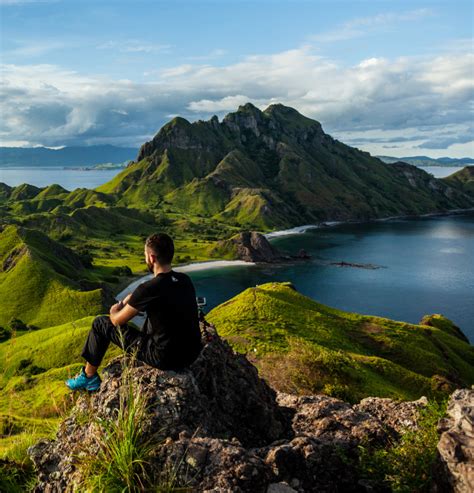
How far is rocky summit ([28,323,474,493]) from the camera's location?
7.72 metres

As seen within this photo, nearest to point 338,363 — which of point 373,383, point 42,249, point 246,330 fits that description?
point 373,383

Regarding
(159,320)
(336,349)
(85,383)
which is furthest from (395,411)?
(336,349)

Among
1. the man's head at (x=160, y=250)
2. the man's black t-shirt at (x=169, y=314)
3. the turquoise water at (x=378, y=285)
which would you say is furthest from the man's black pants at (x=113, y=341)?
the turquoise water at (x=378, y=285)

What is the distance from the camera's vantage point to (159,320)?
9.51 m

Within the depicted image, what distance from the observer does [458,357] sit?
65312mm

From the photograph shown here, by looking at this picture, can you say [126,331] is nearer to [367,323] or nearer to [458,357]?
[367,323]

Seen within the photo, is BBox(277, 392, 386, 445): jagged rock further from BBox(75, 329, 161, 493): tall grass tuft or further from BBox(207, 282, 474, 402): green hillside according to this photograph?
BBox(207, 282, 474, 402): green hillside

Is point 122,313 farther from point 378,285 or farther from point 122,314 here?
point 378,285

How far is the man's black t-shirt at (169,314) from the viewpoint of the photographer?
30.8 ft

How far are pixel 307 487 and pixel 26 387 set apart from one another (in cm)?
5222

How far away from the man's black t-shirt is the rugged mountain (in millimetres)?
99074

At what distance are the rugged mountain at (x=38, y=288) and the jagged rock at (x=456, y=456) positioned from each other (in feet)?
337

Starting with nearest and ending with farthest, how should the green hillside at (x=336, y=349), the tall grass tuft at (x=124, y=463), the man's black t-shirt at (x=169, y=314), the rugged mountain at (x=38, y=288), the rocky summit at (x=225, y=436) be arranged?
1. the tall grass tuft at (x=124, y=463)
2. the rocky summit at (x=225, y=436)
3. the man's black t-shirt at (x=169, y=314)
4. the green hillside at (x=336, y=349)
5. the rugged mountain at (x=38, y=288)

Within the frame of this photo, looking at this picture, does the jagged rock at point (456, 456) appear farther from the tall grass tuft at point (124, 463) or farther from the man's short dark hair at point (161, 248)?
the man's short dark hair at point (161, 248)
